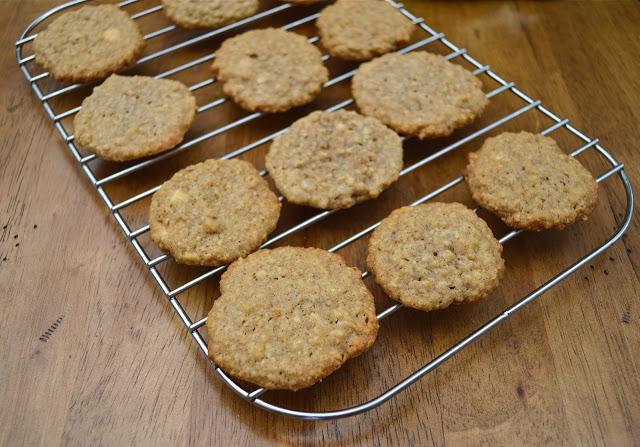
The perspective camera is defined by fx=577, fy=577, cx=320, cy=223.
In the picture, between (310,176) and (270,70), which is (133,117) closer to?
(270,70)

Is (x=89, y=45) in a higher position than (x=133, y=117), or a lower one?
higher

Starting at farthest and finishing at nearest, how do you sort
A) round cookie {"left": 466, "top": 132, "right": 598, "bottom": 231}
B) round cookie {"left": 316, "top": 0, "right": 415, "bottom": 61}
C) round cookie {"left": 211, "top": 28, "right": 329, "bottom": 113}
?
round cookie {"left": 316, "top": 0, "right": 415, "bottom": 61} → round cookie {"left": 211, "top": 28, "right": 329, "bottom": 113} → round cookie {"left": 466, "top": 132, "right": 598, "bottom": 231}

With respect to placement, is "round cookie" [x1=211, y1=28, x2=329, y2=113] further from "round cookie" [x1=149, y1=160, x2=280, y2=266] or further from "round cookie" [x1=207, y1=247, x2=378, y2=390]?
"round cookie" [x1=207, y1=247, x2=378, y2=390]

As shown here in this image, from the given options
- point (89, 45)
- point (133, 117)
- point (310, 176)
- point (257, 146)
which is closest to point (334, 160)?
point (310, 176)

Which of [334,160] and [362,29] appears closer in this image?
[334,160]

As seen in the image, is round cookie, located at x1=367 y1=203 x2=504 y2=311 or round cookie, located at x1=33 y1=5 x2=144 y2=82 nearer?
round cookie, located at x1=367 y1=203 x2=504 y2=311

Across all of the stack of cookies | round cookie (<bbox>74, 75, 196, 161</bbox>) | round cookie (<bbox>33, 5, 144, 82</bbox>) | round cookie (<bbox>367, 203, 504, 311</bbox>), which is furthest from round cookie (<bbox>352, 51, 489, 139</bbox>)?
round cookie (<bbox>33, 5, 144, 82</bbox>)
